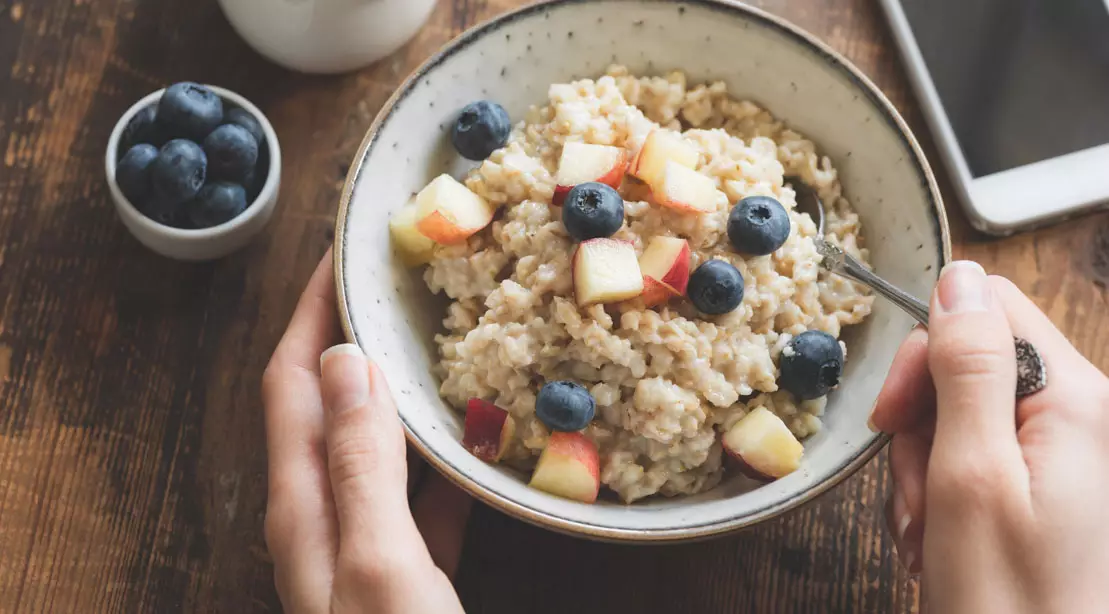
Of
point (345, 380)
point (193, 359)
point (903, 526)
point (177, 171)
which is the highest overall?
point (903, 526)

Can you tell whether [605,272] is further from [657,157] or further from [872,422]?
[872,422]

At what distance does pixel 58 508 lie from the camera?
1.42 meters

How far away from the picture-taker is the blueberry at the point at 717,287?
1195 mm

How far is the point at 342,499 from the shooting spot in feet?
3.57

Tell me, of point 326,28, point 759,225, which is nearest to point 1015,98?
point 759,225

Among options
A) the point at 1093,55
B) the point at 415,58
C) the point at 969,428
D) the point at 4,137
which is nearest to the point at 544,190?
the point at 415,58

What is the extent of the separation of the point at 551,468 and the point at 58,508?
30.4 inches

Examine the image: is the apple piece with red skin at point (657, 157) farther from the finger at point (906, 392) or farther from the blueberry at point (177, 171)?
the blueberry at point (177, 171)

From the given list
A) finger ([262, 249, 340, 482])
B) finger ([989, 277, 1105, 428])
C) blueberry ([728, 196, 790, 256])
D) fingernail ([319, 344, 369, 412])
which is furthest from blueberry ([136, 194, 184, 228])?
finger ([989, 277, 1105, 428])

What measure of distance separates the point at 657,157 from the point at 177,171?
0.69m

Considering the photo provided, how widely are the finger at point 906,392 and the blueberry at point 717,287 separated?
0.21 meters

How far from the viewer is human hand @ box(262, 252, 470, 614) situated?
41.3 inches

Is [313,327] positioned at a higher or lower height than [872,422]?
lower

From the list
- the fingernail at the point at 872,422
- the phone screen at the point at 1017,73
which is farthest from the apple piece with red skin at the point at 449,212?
the phone screen at the point at 1017,73
